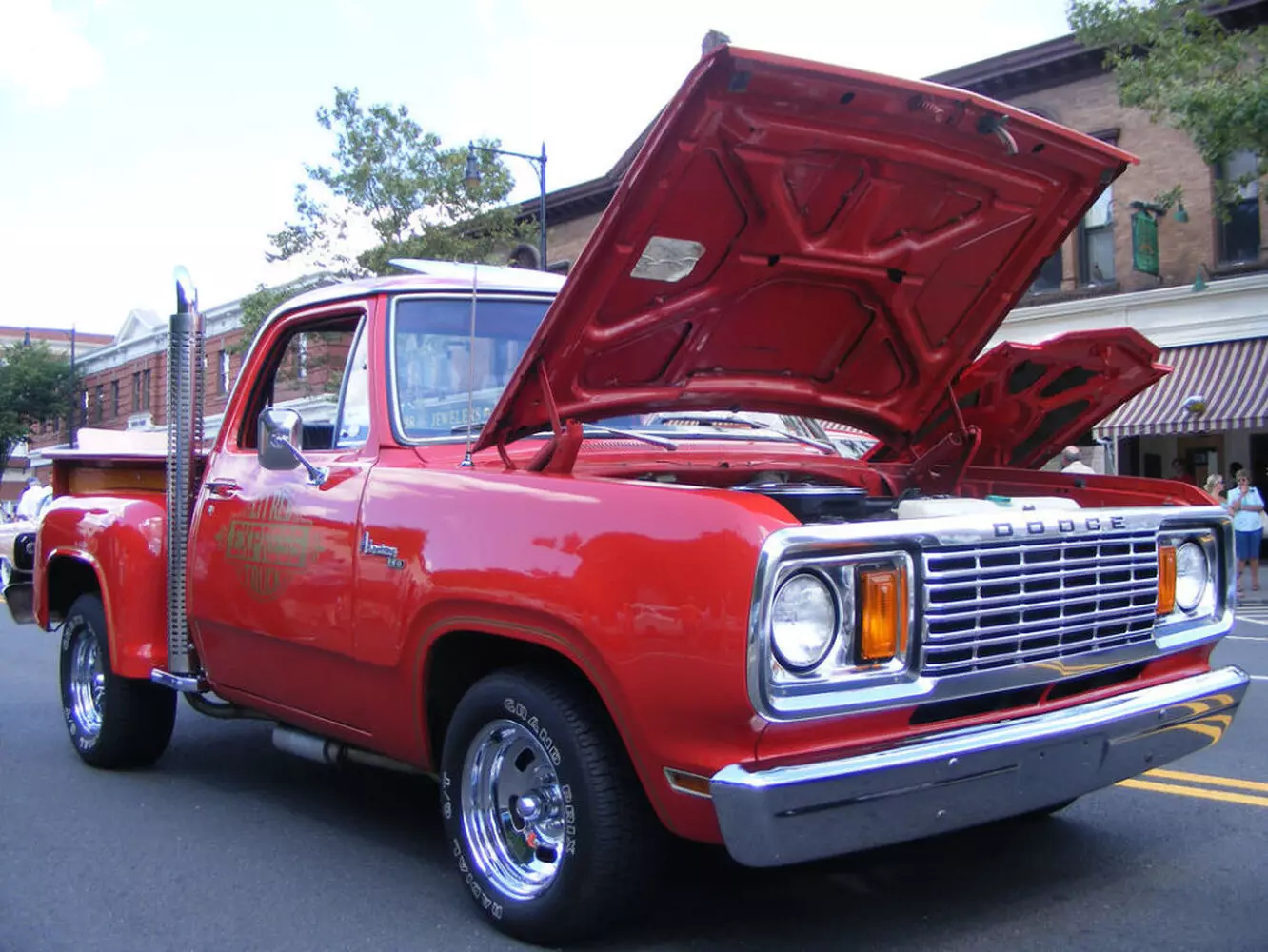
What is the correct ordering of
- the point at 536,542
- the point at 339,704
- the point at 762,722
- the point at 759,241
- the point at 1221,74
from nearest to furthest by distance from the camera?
the point at 762,722
the point at 536,542
the point at 759,241
the point at 339,704
the point at 1221,74

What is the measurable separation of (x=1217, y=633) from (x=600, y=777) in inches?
79.5

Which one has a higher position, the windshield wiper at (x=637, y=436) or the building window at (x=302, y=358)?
the building window at (x=302, y=358)

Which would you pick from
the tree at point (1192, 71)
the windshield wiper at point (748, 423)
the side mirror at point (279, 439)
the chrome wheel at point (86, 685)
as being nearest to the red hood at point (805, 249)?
the windshield wiper at point (748, 423)

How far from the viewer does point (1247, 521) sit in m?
15.4

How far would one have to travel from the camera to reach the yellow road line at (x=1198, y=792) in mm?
4742

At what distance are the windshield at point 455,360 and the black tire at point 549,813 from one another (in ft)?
3.58

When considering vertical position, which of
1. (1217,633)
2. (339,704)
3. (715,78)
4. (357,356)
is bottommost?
(339,704)

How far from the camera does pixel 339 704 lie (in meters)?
4.15

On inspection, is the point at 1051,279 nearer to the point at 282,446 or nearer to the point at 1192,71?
the point at 1192,71

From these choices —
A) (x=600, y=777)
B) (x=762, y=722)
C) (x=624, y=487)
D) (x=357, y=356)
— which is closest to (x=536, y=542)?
(x=624, y=487)

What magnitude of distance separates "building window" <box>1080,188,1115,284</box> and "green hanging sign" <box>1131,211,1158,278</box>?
92cm

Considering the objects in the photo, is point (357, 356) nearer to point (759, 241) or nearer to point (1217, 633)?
point (759, 241)

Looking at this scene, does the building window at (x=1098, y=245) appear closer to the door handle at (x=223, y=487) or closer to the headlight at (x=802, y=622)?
the door handle at (x=223, y=487)

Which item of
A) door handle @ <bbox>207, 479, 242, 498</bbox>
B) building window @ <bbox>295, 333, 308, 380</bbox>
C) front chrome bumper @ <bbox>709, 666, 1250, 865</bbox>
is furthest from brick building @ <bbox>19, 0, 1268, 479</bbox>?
front chrome bumper @ <bbox>709, 666, 1250, 865</bbox>
